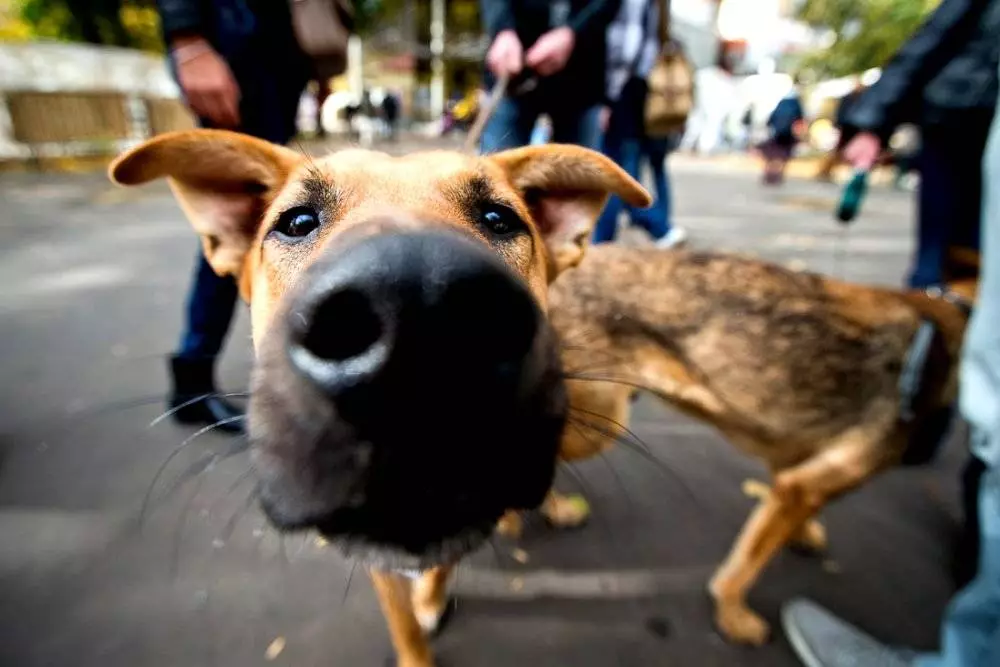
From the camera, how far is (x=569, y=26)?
320cm

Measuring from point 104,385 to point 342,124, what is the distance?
75.6 ft

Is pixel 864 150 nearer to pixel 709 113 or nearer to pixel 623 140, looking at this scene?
pixel 623 140

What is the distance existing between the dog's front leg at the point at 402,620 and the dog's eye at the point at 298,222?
1.05 metres

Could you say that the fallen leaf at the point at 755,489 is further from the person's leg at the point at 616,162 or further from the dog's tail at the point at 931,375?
the person's leg at the point at 616,162

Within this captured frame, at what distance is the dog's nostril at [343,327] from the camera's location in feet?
2.53

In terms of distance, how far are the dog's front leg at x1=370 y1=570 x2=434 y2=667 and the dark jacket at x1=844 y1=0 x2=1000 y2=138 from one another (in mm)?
3347

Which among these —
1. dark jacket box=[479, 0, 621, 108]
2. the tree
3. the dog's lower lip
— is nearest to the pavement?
the dog's lower lip

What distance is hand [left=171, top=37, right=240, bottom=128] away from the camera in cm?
241

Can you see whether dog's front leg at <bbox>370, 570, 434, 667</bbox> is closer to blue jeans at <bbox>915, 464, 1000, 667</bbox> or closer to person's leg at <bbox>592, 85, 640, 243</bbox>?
blue jeans at <bbox>915, 464, 1000, 667</bbox>

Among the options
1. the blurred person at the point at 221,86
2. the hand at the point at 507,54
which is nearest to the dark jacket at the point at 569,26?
the hand at the point at 507,54

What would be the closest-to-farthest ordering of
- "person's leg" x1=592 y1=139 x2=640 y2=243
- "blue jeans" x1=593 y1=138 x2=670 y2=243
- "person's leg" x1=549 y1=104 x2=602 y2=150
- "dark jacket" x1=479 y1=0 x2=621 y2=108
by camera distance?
"dark jacket" x1=479 y1=0 x2=621 y2=108
"person's leg" x1=549 y1=104 x2=602 y2=150
"person's leg" x1=592 y1=139 x2=640 y2=243
"blue jeans" x1=593 y1=138 x2=670 y2=243

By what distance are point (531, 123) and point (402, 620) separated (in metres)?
3.02

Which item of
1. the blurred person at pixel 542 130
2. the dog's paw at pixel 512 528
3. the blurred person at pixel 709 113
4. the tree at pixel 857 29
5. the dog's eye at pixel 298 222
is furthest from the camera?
the blurred person at pixel 709 113

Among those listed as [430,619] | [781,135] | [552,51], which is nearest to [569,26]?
[552,51]
